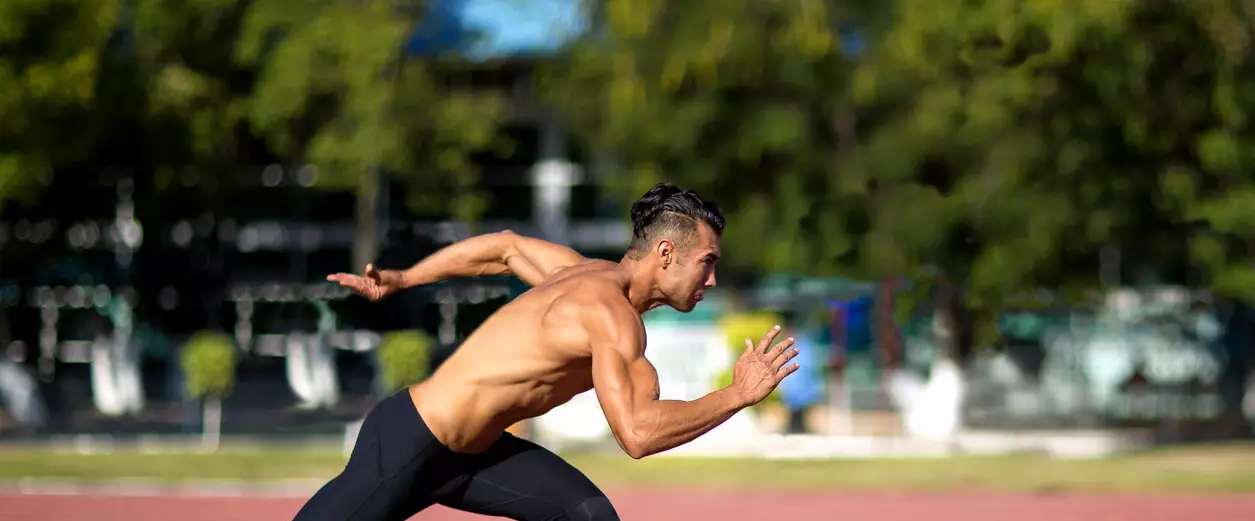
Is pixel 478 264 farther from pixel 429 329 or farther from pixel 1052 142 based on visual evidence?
pixel 429 329

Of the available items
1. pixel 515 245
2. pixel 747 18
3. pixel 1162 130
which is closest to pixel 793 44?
pixel 747 18

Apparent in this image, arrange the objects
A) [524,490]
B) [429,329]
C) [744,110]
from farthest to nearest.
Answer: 1. [429,329]
2. [744,110]
3. [524,490]

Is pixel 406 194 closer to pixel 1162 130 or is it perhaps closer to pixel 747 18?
pixel 747 18

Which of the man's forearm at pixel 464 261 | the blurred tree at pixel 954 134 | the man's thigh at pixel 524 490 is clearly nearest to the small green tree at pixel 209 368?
the blurred tree at pixel 954 134

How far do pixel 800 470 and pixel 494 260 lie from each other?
39.7ft

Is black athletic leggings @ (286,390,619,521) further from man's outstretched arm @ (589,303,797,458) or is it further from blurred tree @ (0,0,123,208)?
blurred tree @ (0,0,123,208)

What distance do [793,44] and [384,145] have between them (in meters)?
7.36

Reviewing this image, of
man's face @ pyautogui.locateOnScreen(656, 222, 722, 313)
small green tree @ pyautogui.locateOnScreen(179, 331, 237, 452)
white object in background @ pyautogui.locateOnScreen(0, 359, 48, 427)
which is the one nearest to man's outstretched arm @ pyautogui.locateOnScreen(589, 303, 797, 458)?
man's face @ pyautogui.locateOnScreen(656, 222, 722, 313)

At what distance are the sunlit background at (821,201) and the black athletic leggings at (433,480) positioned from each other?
383 inches

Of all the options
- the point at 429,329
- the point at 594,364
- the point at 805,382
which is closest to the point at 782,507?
the point at 805,382

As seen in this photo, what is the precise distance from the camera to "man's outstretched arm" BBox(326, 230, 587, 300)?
23.2 ft

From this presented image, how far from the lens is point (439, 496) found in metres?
6.61

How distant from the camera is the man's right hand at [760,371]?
5832mm

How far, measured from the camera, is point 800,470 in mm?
19062
